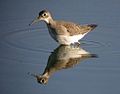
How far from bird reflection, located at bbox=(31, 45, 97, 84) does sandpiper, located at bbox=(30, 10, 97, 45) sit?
341 millimetres

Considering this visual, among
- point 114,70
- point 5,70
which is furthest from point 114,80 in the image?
point 5,70

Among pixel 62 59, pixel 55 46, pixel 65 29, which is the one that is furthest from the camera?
pixel 65 29

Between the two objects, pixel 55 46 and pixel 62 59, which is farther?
pixel 55 46

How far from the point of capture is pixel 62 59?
→ 1184cm

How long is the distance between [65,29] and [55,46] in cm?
62

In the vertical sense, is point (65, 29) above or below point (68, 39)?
above

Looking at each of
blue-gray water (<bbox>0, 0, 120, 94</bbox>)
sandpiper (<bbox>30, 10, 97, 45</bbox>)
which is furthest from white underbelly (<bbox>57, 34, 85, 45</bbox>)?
blue-gray water (<bbox>0, 0, 120, 94</bbox>)

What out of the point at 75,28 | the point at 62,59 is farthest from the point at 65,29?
the point at 62,59

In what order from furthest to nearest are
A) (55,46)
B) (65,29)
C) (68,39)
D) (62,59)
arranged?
(65,29)
(68,39)
(55,46)
(62,59)

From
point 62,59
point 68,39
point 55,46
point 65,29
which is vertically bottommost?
point 62,59

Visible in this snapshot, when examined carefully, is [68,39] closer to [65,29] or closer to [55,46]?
[65,29]

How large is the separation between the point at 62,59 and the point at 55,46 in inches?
46.2

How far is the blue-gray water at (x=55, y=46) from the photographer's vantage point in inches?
412

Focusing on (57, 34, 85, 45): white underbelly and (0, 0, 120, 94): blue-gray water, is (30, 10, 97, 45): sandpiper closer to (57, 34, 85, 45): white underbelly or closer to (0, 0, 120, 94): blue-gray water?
(57, 34, 85, 45): white underbelly
